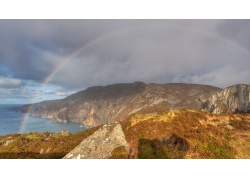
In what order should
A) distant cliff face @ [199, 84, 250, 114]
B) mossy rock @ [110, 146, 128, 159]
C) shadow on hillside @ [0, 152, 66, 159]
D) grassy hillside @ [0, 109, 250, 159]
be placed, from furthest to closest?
1. distant cliff face @ [199, 84, 250, 114]
2. shadow on hillside @ [0, 152, 66, 159]
3. grassy hillside @ [0, 109, 250, 159]
4. mossy rock @ [110, 146, 128, 159]

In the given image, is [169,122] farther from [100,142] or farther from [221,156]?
[100,142]

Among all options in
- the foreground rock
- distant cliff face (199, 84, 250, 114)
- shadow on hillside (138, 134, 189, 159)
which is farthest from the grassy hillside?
distant cliff face (199, 84, 250, 114)

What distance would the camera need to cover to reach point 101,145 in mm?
11008

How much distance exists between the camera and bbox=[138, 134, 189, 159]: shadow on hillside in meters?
10.3

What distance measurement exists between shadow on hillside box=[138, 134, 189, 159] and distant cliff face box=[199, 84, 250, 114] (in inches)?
1392

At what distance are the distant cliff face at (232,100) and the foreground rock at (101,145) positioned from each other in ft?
129

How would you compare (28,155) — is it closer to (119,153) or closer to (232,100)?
(119,153)

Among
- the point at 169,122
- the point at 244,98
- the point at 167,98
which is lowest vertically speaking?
the point at 169,122

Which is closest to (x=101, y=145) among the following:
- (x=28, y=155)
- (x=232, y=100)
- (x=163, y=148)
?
(x=163, y=148)

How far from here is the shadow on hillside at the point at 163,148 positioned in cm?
1034

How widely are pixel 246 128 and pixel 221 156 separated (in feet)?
26.7

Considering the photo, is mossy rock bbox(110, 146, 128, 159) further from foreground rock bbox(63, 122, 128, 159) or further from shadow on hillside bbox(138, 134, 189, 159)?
shadow on hillside bbox(138, 134, 189, 159)

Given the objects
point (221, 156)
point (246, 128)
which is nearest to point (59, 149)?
point (221, 156)

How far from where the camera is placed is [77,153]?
34.2 ft
